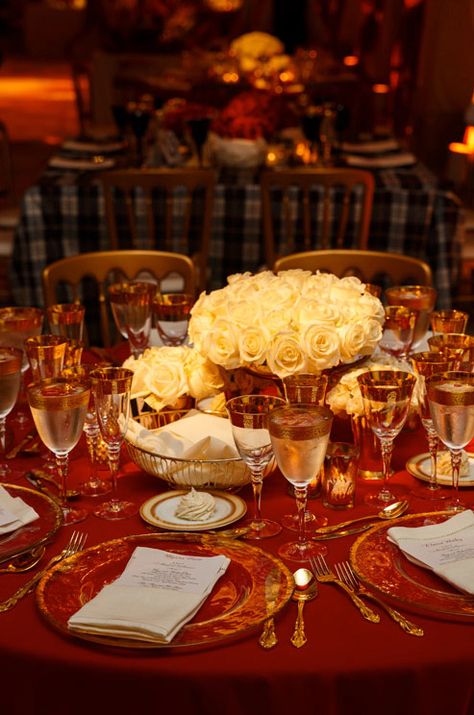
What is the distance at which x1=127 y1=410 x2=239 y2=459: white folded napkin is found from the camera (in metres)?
1.49

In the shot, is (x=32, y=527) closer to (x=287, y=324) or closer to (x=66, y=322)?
(x=287, y=324)

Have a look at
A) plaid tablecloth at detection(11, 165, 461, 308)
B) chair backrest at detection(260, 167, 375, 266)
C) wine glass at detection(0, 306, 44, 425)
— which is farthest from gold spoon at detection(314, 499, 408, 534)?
plaid tablecloth at detection(11, 165, 461, 308)

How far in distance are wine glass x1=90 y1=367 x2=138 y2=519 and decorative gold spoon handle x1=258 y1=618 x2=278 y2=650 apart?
370 millimetres

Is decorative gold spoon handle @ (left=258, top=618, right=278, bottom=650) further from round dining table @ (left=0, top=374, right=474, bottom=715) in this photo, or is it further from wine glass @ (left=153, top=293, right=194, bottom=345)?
wine glass @ (left=153, top=293, right=194, bottom=345)

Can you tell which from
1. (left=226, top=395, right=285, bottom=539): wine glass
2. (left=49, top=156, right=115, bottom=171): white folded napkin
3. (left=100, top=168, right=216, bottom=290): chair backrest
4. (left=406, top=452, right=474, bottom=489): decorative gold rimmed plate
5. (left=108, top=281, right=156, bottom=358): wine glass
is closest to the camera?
(left=226, top=395, right=285, bottom=539): wine glass

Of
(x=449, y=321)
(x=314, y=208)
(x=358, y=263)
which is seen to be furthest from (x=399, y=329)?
(x=314, y=208)

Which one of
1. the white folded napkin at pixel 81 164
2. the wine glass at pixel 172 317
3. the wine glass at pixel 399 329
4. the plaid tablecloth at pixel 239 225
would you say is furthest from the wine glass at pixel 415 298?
the white folded napkin at pixel 81 164

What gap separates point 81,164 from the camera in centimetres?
393

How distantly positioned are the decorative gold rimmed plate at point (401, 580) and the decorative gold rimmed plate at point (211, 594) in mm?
108

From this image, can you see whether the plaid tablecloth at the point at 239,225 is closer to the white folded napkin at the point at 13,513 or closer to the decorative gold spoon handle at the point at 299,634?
the white folded napkin at the point at 13,513

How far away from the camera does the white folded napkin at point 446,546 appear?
1217mm

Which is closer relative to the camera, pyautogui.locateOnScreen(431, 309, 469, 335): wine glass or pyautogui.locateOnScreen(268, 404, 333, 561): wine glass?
pyautogui.locateOnScreen(268, 404, 333, 561): wine glass

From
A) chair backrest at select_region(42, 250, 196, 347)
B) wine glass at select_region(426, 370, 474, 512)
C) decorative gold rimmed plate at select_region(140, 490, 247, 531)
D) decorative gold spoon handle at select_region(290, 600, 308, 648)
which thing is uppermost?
wine glass at select_region(426, 370, 474, 512)

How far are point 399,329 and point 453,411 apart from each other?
1.80 feet
